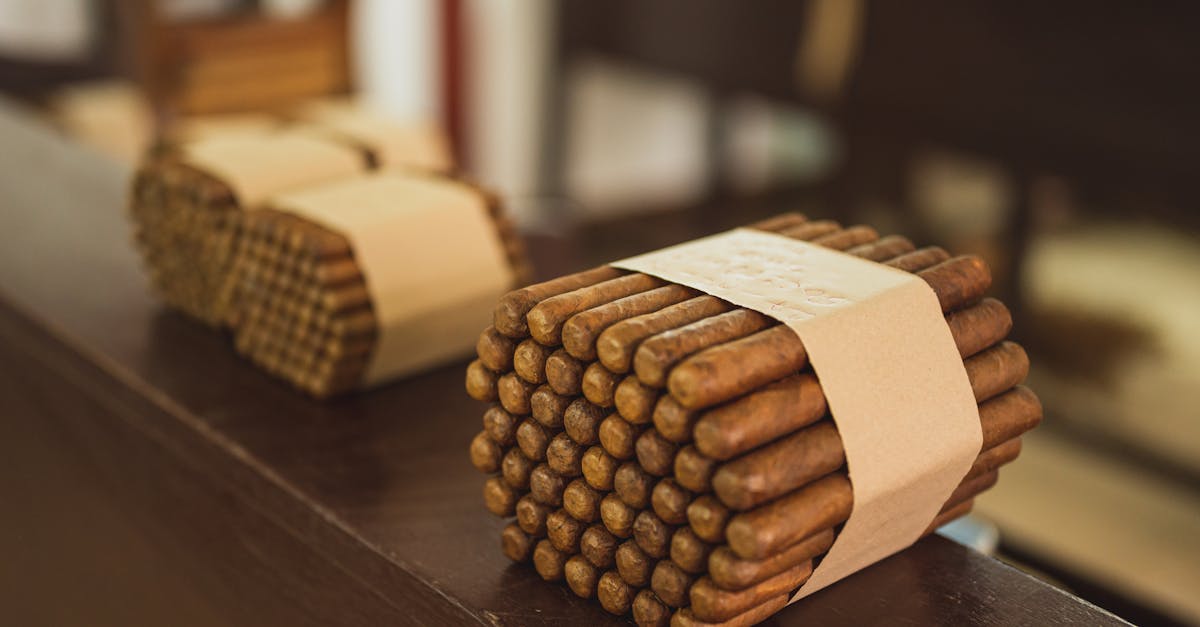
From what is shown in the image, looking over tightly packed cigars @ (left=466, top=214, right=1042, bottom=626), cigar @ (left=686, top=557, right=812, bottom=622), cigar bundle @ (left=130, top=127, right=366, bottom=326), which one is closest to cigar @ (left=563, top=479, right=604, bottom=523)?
tightly packed cigars @ (left=466, top=214, right=1042, bottom=626)

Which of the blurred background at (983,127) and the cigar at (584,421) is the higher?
the cigar at (584,421)

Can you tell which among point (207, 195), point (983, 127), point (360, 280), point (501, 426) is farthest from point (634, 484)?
point (983, 127)

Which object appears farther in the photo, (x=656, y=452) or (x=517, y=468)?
(x=517, y=468)

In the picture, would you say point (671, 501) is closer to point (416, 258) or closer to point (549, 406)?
point (549, 406)

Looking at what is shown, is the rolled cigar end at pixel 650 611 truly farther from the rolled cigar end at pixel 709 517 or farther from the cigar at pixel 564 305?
the cigar at pixel 564 305

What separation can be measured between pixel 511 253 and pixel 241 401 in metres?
0.33

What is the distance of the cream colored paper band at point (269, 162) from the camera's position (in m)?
1.37

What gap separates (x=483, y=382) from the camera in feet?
3.28

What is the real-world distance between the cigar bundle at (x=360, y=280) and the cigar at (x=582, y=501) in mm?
381

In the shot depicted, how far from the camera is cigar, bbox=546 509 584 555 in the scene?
38.0 inches

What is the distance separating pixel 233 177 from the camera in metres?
1.36

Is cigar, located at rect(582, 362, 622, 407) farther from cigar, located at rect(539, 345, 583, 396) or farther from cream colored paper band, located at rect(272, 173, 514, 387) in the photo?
cream colored paper band, located at rect(272, 173, 514, 387)

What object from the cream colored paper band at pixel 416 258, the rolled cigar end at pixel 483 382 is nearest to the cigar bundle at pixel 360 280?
the cream colored paper band at pixel 416 258

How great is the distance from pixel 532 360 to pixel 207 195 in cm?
57
